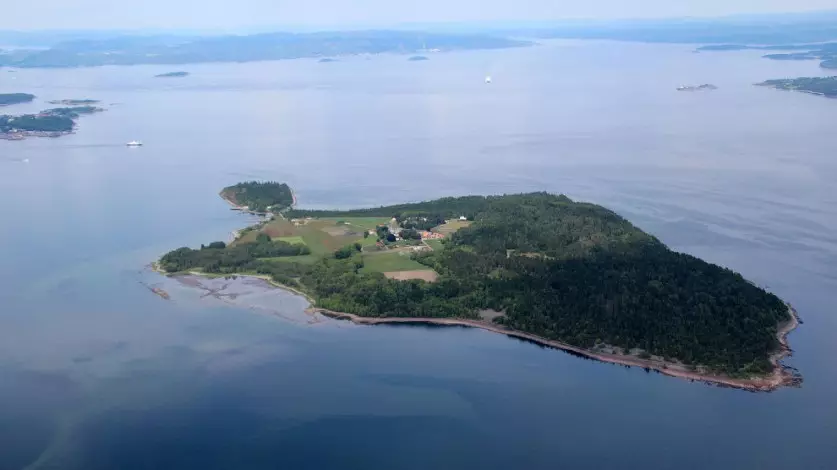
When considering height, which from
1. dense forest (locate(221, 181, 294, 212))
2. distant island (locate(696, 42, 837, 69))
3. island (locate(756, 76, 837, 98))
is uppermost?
distant island (locate(696, 42, 837, 69))

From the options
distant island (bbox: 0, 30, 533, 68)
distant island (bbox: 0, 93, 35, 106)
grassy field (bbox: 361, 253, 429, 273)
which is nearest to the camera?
grassy field (bbox: 361, 253, 429, 273)

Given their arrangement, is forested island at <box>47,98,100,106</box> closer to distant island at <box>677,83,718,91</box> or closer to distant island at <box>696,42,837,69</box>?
distant island at <box>677,83,718,91</box>

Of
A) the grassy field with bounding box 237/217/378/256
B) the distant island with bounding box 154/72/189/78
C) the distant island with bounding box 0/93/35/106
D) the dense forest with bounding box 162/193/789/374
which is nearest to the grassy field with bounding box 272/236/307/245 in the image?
the grassy field with bounding box 237/217/378/256

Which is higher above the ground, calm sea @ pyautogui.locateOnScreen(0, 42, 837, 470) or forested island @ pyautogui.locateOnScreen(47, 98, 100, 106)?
forested island @ pyautogui.locateOnScreen(47, 98, 100, 106)

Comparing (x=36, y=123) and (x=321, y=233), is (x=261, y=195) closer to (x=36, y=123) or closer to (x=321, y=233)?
(x=321, y=233)

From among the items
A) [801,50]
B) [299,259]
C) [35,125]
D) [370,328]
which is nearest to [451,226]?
[299,259]

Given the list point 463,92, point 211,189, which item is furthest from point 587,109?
point 211,189
